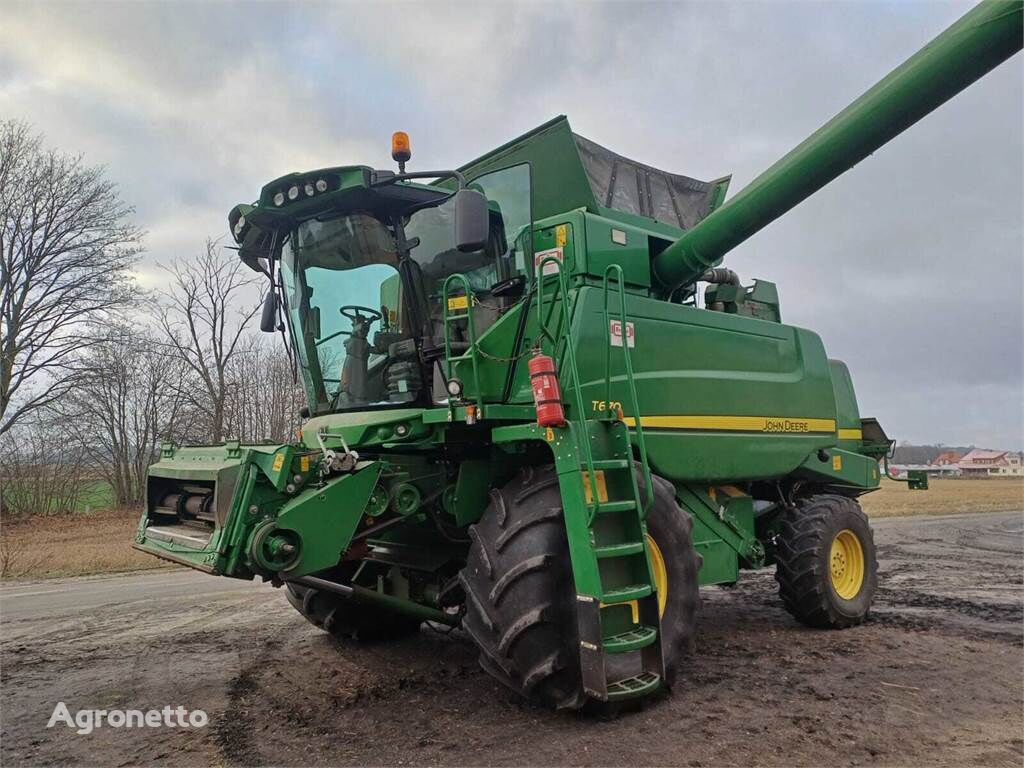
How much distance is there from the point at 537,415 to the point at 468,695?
5.74ft

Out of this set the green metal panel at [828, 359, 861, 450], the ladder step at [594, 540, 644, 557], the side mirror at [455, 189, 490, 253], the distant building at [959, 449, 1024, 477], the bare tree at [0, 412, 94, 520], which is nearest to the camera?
the ladder step at [594, 540, 644, 557]

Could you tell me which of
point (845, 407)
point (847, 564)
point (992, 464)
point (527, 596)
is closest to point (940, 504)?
point (845, 407)

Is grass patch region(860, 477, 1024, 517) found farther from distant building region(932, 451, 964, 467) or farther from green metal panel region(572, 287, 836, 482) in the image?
distant building region(932, 451, 964, 467)

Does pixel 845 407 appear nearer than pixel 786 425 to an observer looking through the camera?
No

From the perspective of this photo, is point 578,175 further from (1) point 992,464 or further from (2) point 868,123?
(1) point 992,464

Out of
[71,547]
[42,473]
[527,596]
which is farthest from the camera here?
[42,473]

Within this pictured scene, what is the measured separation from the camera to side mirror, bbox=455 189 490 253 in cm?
404

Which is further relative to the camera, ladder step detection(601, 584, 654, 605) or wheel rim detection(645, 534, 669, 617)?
wheel rim detection(645, 534, 669, 617)

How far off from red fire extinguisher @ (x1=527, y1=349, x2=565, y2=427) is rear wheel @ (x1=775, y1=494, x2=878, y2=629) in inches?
126

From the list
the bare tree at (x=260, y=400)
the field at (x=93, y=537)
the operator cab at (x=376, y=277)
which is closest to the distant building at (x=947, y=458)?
the field at (x=93, y=537)

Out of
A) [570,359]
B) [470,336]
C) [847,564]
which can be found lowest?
[847,564]

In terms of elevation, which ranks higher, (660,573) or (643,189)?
(643,189)
